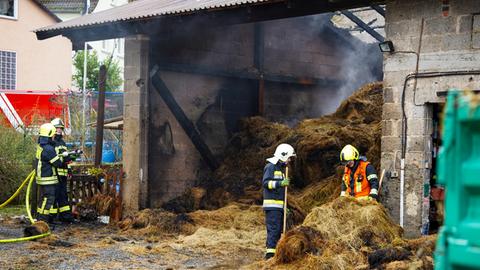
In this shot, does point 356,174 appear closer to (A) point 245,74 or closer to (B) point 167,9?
(B) point 167,9

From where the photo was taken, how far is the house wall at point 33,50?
3619 cm

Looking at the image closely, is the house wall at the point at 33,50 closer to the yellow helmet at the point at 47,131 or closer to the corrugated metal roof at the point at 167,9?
the corrugated metal roof at the point at 167,9

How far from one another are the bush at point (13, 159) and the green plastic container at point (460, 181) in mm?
14756

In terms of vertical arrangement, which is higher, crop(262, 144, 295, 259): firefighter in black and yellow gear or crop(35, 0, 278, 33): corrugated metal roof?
crop(35, 0, 278, 33): corrugated metal roof

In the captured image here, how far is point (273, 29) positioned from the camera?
17891 millimetres

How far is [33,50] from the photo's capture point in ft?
122

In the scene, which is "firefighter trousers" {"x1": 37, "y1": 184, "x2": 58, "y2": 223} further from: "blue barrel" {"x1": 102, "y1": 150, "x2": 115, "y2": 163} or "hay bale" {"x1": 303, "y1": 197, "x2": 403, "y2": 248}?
"blue barrel" {"x1": 102, "y1": 150, "x2": 115, "y2": 163}

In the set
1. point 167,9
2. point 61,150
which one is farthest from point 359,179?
point 61,150

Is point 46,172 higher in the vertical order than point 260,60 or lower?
lower

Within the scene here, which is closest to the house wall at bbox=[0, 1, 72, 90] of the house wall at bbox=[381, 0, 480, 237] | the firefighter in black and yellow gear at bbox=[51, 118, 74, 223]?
the firefighter in black and yellow gear at bbox=[51, 118, 74, 223]

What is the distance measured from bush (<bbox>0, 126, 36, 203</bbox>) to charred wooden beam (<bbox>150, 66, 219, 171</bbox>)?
4.45 meters

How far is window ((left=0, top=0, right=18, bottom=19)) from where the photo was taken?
36.2 meters

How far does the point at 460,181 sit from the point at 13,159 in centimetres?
1503

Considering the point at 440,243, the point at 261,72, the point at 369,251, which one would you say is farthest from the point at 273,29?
the point at 440,243
